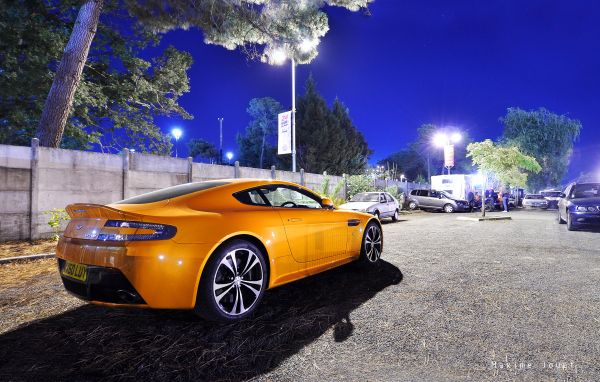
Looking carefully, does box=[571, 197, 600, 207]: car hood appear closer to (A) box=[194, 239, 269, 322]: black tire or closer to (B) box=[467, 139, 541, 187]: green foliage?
(B) box=[467, 139, 541, 187]: green foliage

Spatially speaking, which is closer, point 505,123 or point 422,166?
point 505,123

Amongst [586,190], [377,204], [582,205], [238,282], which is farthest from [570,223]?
[238,282]

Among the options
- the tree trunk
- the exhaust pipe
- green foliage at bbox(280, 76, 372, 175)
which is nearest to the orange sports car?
the exhaust pipe

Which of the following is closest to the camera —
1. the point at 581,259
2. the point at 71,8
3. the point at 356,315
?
the point at 356,315

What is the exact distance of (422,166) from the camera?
246ft

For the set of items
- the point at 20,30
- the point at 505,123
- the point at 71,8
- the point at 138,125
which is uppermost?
the point at 505,123

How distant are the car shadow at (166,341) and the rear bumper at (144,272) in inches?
12.1

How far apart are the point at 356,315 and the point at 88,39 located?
11.4 meters

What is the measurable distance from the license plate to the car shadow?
47cm

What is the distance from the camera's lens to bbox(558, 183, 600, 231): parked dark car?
378 inches

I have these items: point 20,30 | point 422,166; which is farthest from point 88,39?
point 422,166

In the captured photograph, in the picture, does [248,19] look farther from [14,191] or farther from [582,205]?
[582,205]

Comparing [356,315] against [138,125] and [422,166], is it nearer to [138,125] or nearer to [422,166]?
[138,125]

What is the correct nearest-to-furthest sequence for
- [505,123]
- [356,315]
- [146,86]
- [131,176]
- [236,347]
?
[236,347] < [356,315] < [131,176] < [146,86] < [505,123]
